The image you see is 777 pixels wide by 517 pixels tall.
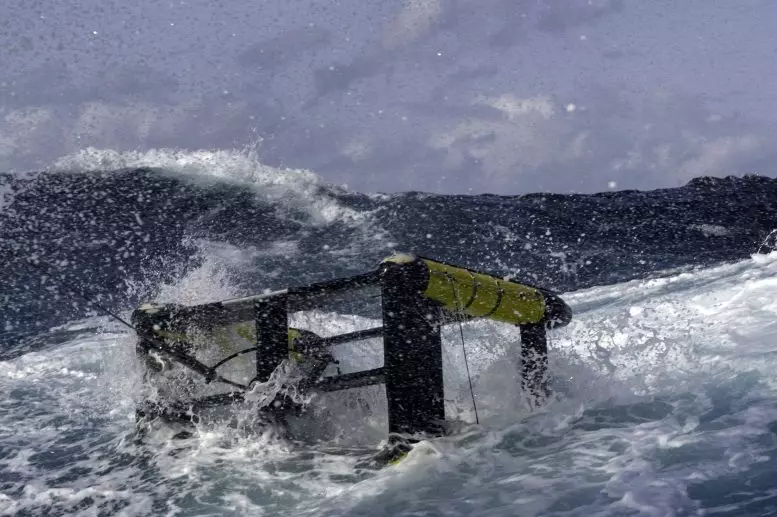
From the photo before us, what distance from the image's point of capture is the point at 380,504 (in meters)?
3.76

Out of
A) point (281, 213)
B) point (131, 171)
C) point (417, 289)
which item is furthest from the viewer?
point (131, 171)

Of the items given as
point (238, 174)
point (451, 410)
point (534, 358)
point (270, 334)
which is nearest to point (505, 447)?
point (451, 410)

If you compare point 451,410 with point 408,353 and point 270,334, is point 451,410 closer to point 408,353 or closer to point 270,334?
point 408,353

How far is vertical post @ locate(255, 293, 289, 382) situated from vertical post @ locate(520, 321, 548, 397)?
1.96 metres

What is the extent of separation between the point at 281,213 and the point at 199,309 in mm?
16069

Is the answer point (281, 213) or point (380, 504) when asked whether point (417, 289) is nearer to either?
point (380, 504)

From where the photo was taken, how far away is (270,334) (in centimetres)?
505

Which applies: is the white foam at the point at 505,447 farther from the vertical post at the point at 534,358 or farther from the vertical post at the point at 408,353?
the vertical post at the point at 408,353

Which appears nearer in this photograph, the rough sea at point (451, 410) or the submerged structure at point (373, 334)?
the rough sea at point (451, 410)

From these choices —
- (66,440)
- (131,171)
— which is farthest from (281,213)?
(66,440)

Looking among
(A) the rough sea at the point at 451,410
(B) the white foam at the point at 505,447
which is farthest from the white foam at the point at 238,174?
(B) the white foam at the point at 505,447

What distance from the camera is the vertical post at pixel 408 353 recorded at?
4.56m

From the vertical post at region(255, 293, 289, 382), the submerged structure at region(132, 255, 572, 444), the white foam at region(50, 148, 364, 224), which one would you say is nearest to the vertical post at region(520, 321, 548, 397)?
the submerged structure at region(132, 255, 572, 444)

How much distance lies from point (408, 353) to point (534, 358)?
1502 mm
